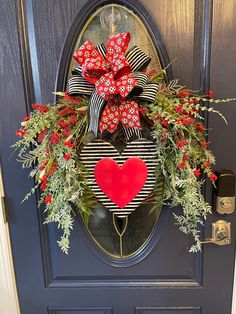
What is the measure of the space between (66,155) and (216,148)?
53 centimetres

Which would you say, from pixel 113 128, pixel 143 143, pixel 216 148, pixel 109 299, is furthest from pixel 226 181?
pixel 109 299

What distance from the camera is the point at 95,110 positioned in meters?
0.79

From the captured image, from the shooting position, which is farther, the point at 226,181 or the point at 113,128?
the point at 226,181

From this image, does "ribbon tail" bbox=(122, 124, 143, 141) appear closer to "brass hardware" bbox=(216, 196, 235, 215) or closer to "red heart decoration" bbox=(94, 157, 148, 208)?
"red heart decoration" bbox=(94, 157, 148, 208)

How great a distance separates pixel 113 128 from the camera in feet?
2.66

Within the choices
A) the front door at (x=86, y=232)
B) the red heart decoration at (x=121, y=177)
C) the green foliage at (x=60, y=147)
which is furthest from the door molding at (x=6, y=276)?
the red heart decoration at (x=121, y=177)

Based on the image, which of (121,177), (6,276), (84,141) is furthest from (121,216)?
(6,276)

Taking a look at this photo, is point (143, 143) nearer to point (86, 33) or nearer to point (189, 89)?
point (189, 89)

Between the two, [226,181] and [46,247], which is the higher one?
[226,181]

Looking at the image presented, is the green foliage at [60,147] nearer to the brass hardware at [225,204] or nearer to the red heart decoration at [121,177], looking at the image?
the red heart decoration at [121,177]

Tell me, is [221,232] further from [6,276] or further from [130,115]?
[6,276]

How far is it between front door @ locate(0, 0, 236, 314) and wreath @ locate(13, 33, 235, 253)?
0.10 meters

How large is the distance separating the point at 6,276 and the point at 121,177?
65 cm

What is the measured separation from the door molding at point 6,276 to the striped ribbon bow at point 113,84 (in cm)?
50
